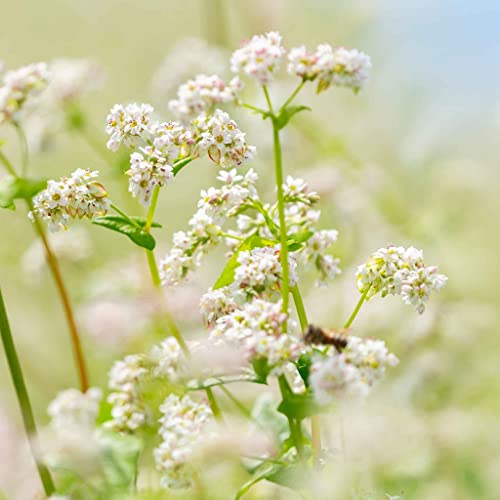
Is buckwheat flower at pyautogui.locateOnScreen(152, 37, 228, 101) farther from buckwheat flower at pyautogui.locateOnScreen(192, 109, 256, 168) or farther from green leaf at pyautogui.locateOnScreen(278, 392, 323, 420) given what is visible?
green leaf at pyautogui.locateOnScreen(278, 392, 323, 420)

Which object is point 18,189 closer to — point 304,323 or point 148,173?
point 148,173

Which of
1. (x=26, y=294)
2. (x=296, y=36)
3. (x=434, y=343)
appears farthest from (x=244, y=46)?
(x=296, y=36)

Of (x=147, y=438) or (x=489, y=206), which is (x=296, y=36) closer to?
(x=489, y=206)

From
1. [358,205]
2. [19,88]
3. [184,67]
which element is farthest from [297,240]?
[184,67]

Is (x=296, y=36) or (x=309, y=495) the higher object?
(x=296, y=36)

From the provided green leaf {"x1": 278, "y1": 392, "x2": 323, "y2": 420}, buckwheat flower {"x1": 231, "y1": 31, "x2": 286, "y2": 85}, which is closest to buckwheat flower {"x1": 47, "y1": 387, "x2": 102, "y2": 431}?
green leaf {"x1": 278, "y1": 392, "x2": 323, "y2": 420}

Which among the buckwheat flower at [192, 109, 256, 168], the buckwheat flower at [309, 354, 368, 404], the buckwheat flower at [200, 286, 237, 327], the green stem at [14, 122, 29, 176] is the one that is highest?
the green stem at [14, 122, 29, 176]
